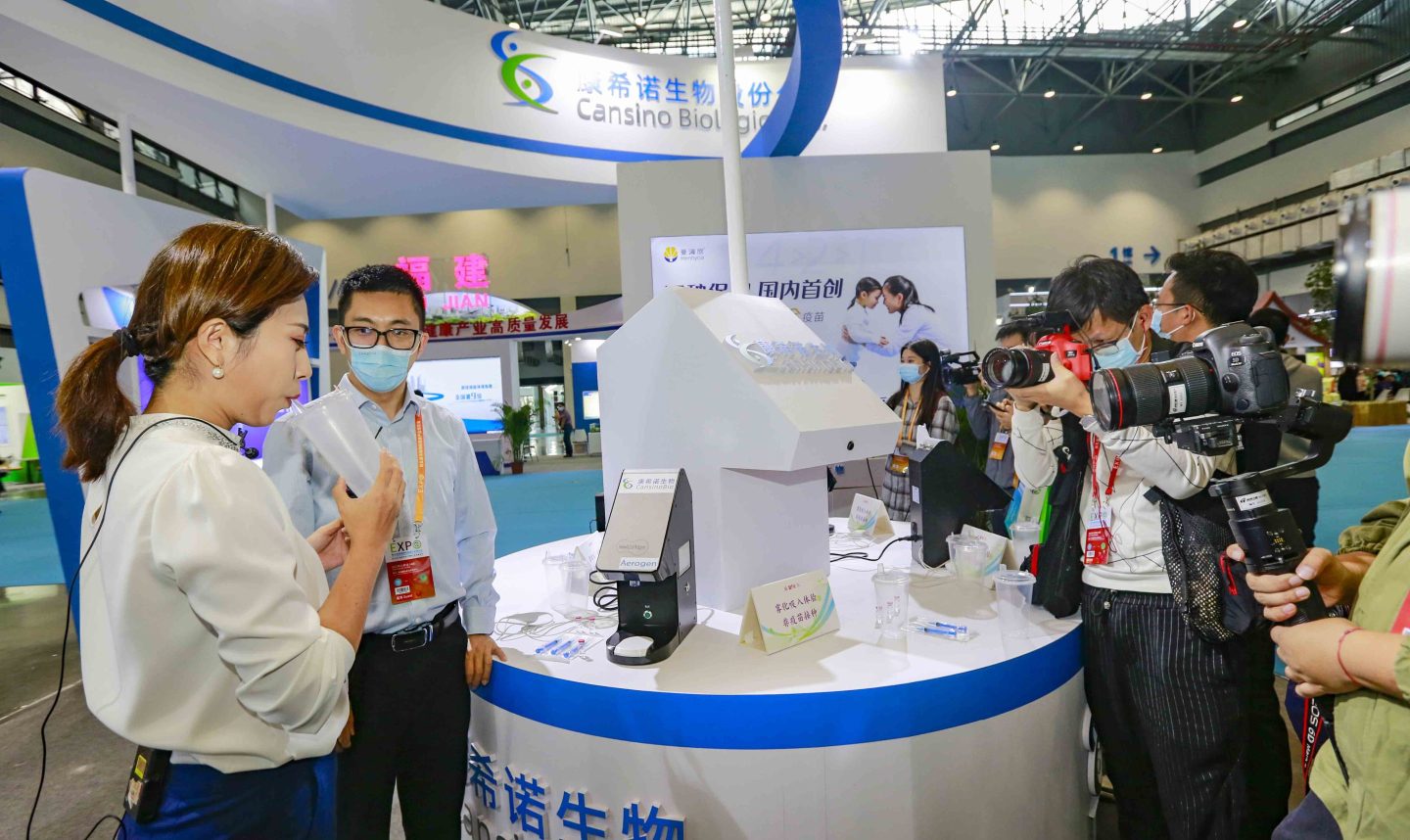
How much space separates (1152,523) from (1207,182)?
1964cm

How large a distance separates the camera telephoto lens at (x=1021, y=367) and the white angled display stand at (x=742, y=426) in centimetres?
39

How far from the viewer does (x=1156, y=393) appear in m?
0.93

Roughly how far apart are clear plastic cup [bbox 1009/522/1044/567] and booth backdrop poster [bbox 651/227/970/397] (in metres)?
3.33

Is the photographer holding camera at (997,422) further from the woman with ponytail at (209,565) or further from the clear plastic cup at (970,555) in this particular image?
the woman with ponytail at (209,565)

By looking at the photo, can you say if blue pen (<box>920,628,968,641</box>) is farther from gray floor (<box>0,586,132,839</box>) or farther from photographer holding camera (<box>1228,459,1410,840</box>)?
gray floor (<box>0,586,132,839</box>)

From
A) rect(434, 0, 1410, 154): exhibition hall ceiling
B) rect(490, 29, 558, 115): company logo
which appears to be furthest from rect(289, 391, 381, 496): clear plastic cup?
rect(434, 0, 1410, 154): exhibition hall ceiling

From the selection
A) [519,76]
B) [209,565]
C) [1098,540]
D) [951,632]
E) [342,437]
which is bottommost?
[951,632]

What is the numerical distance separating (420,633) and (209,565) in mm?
727

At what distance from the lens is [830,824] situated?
1.33 metres

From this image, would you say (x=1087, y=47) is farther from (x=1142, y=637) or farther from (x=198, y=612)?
(x=198, y=612)

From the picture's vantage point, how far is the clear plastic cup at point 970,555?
1957 mm

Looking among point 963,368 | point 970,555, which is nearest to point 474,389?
point 963,368

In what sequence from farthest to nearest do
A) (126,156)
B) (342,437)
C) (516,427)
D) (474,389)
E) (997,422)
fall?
(474,389) → (516,427) → (126,156) → (997,422) → (342,437)

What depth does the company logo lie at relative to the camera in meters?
6.40
